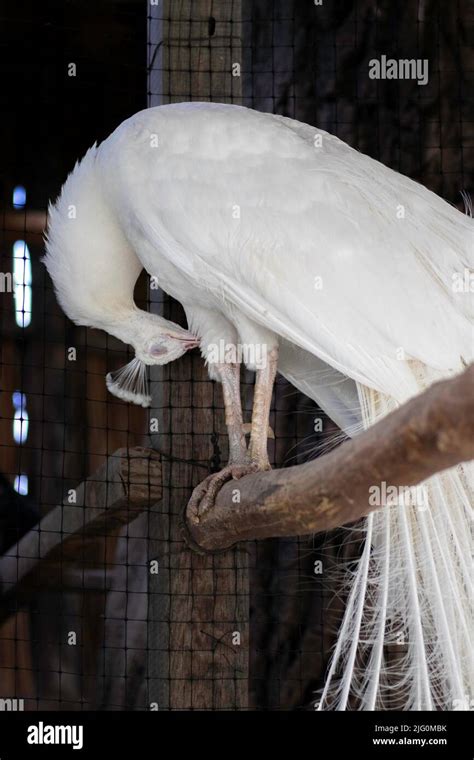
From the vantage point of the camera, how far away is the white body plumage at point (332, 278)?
2.09 metres

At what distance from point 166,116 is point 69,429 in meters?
1.70

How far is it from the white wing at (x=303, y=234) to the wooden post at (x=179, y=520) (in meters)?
0.22

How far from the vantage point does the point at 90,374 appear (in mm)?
3855

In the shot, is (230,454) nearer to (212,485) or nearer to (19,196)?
(212,485)

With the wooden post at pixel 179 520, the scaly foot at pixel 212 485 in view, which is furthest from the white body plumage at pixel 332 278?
the scaly foot at pixel 212 485

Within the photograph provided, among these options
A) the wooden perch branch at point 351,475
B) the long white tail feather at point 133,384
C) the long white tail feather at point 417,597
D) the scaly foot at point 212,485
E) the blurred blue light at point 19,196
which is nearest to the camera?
the wooden perch branch at point 351,475

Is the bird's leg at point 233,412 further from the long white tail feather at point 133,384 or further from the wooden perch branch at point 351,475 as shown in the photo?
the long white tail feather at point 133,384

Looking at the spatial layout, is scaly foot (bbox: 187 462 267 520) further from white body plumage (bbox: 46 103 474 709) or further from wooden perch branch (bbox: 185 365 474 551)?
white body plumage (bbox: 46 103 474 709)

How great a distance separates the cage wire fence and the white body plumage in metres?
0.20

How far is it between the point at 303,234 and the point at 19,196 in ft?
6.09

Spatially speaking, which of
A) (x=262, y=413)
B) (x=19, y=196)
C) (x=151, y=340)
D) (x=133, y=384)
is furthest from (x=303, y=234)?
(x=19, y=196)
